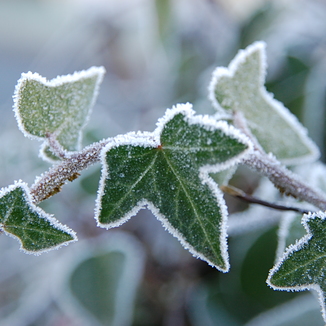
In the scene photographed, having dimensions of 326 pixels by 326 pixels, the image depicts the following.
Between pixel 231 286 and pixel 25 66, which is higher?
pixel 25 66

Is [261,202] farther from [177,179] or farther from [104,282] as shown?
[104,282]

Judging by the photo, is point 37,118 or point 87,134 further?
point 87,134

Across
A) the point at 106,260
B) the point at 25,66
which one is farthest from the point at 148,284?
the point at 25,66

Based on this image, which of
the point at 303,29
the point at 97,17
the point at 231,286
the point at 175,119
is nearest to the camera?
the point at 175,119

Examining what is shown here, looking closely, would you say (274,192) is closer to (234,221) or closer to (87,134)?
(234,221)

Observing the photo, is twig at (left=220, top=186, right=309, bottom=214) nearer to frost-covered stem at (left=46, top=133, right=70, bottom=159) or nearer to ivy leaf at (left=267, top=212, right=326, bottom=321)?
ivy leaf at (left=267, top=212, right=326, bottom=321)

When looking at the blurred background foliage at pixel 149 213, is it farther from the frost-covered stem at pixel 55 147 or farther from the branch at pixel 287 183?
the frost-covered stem at pixel 55 147
